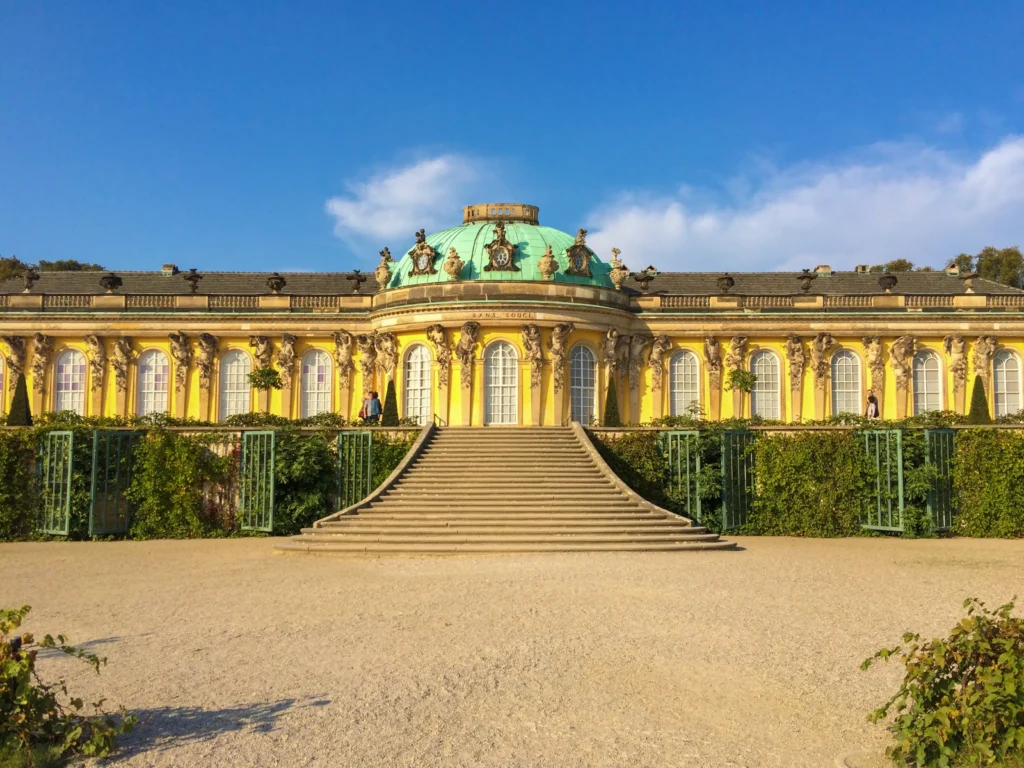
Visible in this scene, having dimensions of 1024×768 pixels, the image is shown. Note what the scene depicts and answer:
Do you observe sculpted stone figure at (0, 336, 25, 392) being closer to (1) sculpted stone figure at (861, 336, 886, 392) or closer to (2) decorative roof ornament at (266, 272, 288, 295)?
(2) decorative roof ornament at (266, 272, 288, 295)

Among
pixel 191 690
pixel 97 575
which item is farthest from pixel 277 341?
pixel 191 690

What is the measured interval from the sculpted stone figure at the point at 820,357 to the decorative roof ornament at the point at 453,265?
613 inches

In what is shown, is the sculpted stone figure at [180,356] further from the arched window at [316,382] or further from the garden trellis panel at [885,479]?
the garden trellis panel at [885,479]

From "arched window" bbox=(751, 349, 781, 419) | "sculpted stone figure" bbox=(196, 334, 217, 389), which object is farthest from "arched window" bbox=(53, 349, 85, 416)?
"arched window" bbox=(751, 349, 781, 419)

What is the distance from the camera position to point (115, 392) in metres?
38.6

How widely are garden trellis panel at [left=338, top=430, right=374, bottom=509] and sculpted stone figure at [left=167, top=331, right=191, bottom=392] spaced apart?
16.6 meters

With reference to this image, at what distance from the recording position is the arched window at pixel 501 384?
113 ft

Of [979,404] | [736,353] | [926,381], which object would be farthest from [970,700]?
[926,381]

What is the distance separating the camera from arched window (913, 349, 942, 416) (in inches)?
1511

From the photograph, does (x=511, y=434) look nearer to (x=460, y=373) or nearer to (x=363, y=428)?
(x=363, y=428)

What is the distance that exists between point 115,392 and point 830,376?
Answer: 3069cm

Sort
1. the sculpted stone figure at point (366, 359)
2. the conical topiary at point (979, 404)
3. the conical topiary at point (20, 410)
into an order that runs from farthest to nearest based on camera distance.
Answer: the sculpted stone figure at point (366, 359)
the conical topiary at point (20, 410)
the conical topiary at point (979, 404)

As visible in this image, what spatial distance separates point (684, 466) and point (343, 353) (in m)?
18.4

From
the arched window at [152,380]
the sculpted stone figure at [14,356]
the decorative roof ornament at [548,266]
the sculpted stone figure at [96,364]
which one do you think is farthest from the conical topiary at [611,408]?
the sculpted stone figure at [14,356]
